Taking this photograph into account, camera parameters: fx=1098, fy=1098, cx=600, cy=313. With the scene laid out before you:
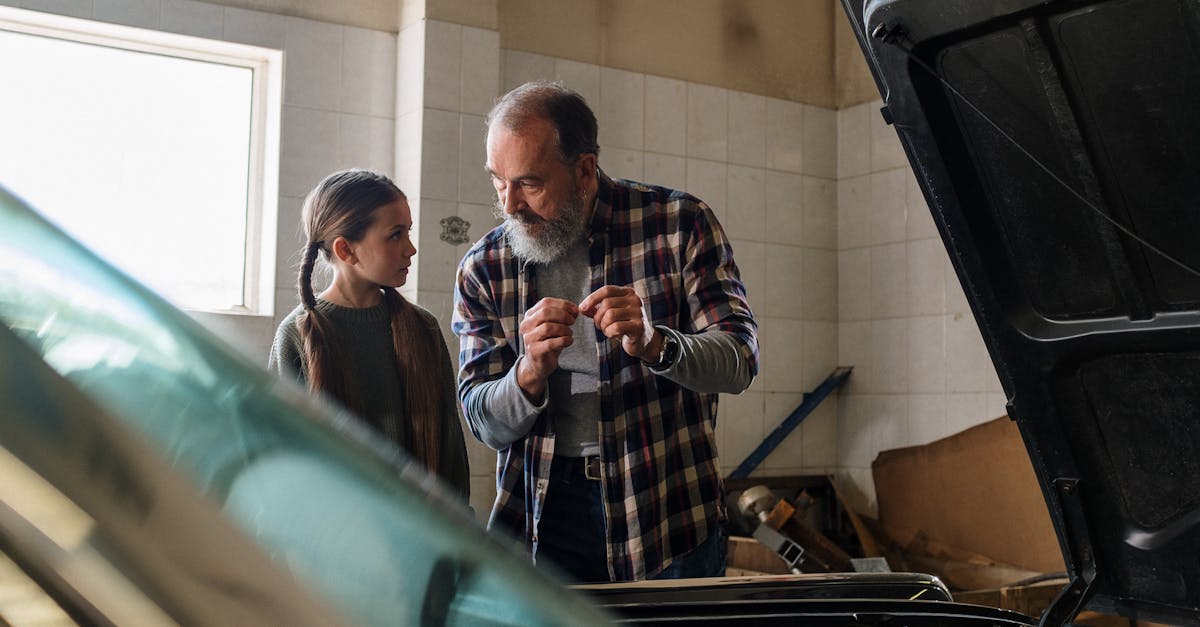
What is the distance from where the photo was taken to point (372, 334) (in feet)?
7.47

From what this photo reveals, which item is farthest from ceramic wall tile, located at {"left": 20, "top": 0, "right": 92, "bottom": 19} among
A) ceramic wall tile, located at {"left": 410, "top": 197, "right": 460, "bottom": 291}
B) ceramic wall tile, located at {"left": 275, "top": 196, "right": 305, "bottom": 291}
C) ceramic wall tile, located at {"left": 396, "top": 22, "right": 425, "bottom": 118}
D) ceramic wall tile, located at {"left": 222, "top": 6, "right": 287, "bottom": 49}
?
ceramic wall tile, located at {"left": 410, "top": 197, "right": 460, "bottom": 291}

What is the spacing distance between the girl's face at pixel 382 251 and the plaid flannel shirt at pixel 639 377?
28 centimetres

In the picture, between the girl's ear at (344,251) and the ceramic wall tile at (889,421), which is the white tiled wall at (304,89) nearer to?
the girl's ear at (344,251)

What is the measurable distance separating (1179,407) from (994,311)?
0.81ft

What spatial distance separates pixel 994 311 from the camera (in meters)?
1.44

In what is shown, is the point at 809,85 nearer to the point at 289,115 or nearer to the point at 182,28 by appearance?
the point at 289,115

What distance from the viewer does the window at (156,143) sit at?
386cm

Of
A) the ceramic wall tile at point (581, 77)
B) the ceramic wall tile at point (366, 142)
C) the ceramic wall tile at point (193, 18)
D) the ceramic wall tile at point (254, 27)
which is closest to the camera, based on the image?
the ceramic wall tile at point (193, 18)

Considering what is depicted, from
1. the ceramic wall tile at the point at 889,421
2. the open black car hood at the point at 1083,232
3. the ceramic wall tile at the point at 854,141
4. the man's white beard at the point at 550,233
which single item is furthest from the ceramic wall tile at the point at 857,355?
the open black car hood at the point at 1083,232

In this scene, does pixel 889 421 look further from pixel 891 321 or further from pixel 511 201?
pixel 511 201

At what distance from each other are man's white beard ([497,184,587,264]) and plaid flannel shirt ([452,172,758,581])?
0.03 meters

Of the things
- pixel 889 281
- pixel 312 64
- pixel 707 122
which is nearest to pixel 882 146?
pixel 889 281

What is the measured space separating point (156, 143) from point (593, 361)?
2781mm

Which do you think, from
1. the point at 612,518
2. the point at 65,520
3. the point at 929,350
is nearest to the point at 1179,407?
the point at 612,518
